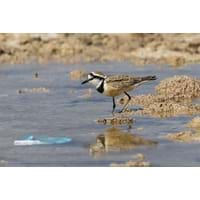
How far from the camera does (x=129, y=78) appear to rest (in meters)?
6.10

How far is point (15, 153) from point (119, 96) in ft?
3.56

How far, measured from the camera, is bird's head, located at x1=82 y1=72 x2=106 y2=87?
19.8 feet

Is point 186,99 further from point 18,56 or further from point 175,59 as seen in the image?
point 18,56

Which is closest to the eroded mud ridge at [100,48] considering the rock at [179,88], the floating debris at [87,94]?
the rock at [179,88]

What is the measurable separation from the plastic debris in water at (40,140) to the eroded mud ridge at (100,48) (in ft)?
4.22

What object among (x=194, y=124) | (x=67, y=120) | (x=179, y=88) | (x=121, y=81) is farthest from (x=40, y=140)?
(x=179, y=88)

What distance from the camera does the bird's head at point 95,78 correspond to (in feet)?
19.8

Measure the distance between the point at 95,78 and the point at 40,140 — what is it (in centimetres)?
82

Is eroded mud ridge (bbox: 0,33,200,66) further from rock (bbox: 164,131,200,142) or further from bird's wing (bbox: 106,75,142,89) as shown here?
rock (bbox: 164,131,200,142)

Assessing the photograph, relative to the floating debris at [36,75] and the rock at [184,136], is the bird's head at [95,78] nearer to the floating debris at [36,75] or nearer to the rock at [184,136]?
the floating debris at [36,75]

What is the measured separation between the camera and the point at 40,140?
219 inches

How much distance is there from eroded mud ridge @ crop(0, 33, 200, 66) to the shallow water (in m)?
0.14

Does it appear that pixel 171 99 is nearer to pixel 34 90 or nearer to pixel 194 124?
pixel 194 124

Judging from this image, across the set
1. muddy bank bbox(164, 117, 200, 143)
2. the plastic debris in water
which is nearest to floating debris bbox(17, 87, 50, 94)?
the plastic debris in water
